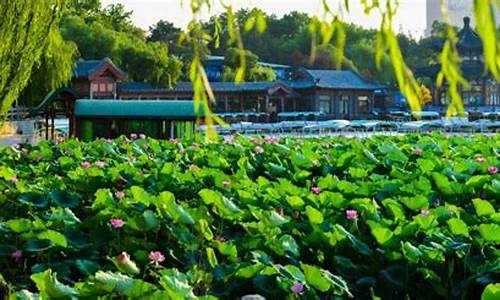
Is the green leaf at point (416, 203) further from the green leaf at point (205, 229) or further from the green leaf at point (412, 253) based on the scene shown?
the green leaf at point (205, 229)

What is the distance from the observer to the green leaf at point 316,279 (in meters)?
2.33

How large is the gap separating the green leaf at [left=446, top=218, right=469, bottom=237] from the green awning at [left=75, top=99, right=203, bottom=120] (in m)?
9.63

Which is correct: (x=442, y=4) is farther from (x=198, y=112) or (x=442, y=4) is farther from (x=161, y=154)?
(x=161, y=154)

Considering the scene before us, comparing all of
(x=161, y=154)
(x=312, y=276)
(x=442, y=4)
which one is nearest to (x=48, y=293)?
(x=312, y=276)

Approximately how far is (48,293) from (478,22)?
160 centimetres

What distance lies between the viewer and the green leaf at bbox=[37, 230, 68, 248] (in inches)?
112

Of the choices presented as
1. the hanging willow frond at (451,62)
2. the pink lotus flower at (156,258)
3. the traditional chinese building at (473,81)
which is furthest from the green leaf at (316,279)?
the traditional chinese building at (473,81)

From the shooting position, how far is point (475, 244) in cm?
262

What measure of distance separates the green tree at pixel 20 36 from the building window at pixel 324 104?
30930 mm

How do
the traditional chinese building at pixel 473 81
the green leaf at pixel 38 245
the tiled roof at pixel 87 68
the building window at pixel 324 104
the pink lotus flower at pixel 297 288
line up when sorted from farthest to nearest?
the building window at pixel 324 104 → the traditional chinese building at pixel 473 81 → the tiled roof at pixel 87 68 → the green leaf at pixel 38 245 → the pink lotus flower at pixel 297 288

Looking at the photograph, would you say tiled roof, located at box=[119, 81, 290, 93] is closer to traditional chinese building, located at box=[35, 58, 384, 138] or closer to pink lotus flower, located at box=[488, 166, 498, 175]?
traditional chinese building, located at box=[35, 58, 384, 138]

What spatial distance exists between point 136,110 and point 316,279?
419 inches

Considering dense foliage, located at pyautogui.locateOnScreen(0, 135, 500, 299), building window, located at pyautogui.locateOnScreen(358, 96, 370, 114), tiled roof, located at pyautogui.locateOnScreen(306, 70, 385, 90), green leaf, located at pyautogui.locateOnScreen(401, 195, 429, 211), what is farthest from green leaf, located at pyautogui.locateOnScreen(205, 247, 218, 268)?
building window, located at pyautogui.locateOnScreen(358, 96, 370, 114)

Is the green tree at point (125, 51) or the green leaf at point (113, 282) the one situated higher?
the green tree at point (125, 51)
